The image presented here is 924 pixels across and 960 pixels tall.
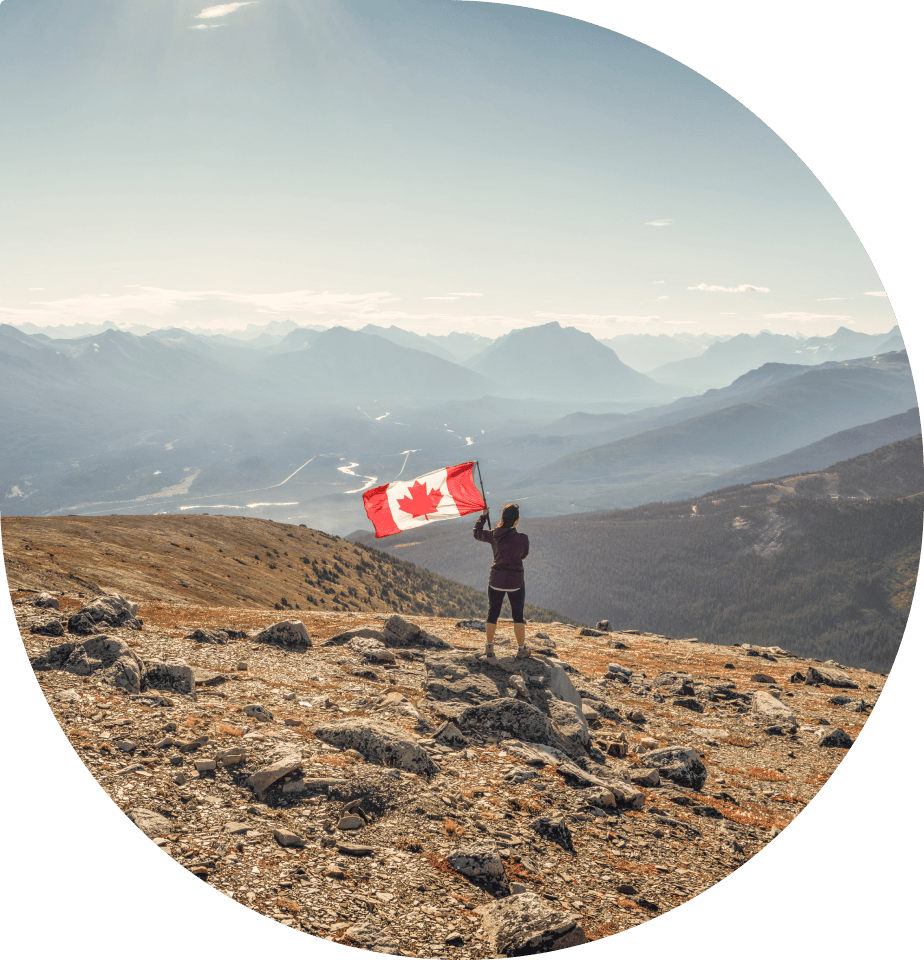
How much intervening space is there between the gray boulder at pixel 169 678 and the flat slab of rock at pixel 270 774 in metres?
3.32

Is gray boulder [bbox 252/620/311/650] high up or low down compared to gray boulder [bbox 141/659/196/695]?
down

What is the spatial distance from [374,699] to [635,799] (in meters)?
5.63

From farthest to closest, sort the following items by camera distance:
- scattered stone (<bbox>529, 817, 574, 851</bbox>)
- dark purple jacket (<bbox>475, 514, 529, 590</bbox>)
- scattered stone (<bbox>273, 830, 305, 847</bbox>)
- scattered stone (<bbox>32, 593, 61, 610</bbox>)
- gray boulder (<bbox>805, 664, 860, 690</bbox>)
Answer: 1. gray boulder (<bbox>805, 664, 860, 690</bbox>)
2. scattered stone (<bbox>32, 593, 61, 610</bbox>)
3. dark purple jacket (<bbox>475, 514, 529, 590</bbox>)
4. scattered stone (<bbox>529, 817, 574, 851</bbox>)
5. scattered stone (<bbox>273, 830, 305, 847</bbox>)

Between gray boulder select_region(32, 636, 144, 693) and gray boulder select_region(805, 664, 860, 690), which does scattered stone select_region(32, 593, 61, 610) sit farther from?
gray boulder select_region(805, 664, 860, 690)

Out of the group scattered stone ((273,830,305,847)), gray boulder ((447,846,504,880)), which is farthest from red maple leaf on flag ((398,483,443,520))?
gray boulder ((447,846,504,880))

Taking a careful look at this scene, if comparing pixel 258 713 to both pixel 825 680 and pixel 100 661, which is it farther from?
pixel 825 680

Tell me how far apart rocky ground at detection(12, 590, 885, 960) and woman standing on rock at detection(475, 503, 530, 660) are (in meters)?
0.96

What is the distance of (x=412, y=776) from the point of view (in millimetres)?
9734

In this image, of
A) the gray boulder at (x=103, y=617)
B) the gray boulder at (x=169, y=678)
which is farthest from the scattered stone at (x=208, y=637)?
the gray boulder at (x=169, y=678)

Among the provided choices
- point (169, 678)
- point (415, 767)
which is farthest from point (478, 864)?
point (169, 678)

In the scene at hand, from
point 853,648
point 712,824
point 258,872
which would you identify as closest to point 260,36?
point 258,872

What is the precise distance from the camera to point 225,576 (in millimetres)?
31594

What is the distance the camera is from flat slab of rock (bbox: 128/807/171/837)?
8258mm

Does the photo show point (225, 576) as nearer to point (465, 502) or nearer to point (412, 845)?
point (465, 502)
